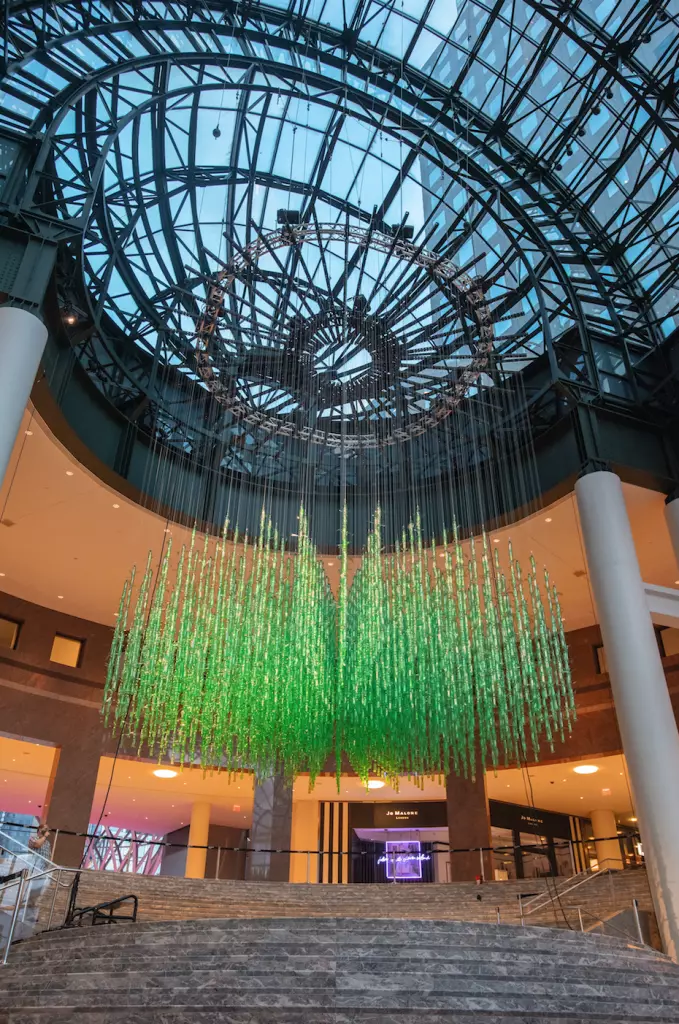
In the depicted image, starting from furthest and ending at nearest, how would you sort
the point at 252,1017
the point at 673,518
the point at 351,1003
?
the point at 673,518 → the point at 351,1003 → the point at 252,1017

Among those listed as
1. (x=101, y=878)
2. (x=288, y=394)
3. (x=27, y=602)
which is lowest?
(x=101, y=878)

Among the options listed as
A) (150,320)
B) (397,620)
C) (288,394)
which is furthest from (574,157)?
(397,620)

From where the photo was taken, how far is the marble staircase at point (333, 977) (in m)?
7.61

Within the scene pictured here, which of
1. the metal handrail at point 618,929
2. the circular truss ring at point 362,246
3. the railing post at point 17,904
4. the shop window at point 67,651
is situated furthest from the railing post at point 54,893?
the shop window at point 67,651

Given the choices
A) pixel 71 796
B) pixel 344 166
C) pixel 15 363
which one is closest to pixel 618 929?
pixel 15 363

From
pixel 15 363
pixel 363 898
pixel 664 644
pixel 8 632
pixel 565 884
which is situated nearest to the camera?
pixel 15 363

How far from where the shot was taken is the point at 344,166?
18.2 meters

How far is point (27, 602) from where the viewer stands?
77.6ft

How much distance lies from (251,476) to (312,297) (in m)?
4.81

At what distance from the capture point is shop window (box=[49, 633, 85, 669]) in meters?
24.0

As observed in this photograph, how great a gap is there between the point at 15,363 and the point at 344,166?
418 inches

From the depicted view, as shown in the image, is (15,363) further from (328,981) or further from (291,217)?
(291,217)

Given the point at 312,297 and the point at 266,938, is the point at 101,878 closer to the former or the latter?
the point at 266,938

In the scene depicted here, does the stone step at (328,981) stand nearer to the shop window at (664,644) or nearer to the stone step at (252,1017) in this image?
the stone step at (252,1017)
